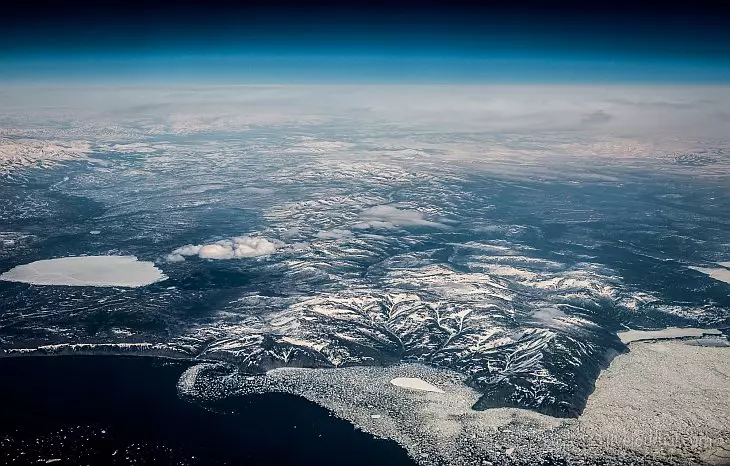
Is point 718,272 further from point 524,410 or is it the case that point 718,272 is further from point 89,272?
point 89,272

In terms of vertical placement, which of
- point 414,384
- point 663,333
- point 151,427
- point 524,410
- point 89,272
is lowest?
point 89,272

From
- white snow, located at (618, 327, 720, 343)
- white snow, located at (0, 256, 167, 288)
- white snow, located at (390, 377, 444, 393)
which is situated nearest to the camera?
white snow, located at (390, 377, 444, 393)

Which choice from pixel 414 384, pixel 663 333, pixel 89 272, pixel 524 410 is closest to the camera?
pixel 524 410

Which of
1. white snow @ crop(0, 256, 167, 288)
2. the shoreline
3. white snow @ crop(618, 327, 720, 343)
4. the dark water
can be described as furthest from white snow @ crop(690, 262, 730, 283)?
white snow @ crop(0, 256, 167, 288)

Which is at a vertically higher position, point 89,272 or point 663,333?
point 663,333

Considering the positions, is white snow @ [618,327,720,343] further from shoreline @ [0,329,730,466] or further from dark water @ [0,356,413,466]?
dark water @ [0,356,413,466]

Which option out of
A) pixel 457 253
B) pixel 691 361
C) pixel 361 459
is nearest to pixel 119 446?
pixel 361 459

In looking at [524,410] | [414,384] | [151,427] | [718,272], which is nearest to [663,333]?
[524,410]

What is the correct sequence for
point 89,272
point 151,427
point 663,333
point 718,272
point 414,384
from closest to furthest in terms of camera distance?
1. point 151,427
2. point 414,384
3. point 663,333
4. point 89,272
5. point 718,272

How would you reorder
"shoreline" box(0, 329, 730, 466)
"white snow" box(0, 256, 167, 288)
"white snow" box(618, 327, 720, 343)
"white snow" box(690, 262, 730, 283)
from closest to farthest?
"shoreline" box(0, 329, 730, 466) → "white snow" box(618, 327, 720, 343) → "white snow" box(0, 256, 167, 288) → "white snow" box(690, 262, 730, 283)
